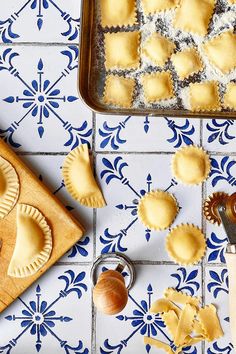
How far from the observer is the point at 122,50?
112 cm

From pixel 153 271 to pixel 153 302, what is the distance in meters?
0.05

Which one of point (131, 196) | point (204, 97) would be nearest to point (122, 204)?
point (131, 196)

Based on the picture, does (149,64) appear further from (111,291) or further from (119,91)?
(111,291)

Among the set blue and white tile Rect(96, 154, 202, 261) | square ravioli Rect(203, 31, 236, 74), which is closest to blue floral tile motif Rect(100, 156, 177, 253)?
blue and white tile Rect(96, 154, 202, 261)

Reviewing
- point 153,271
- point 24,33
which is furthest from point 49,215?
point 24,33

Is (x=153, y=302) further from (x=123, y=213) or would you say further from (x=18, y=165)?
(x=18, y=165)

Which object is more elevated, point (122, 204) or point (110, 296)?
point (122, 204)

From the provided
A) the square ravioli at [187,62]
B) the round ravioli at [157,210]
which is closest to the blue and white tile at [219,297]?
the round ravioli at [157,210]

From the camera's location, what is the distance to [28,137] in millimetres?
1140

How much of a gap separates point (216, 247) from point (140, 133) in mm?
235

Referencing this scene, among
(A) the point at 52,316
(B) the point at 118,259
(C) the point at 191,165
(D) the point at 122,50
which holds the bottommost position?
(A) the point at 52,316

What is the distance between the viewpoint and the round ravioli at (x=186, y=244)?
113 centimetres

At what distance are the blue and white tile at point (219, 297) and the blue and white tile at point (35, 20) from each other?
472mm

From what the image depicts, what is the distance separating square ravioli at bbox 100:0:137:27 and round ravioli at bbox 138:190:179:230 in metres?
0.29
